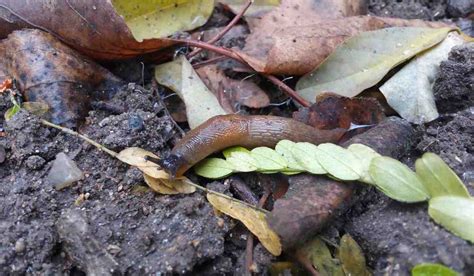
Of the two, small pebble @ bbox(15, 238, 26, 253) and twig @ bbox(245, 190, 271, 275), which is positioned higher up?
small pebble @ bbox(15, 238, 26, 253)

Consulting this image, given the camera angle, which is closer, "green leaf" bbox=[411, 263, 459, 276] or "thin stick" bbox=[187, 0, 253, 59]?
"green leaf" bbox=[411, 263, 459, 276]

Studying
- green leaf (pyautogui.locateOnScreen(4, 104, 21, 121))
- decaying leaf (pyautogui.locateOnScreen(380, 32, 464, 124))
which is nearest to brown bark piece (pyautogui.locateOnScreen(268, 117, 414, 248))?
decaying leaf (pyautogui.locateOnScreen(380, 32, 464, 124))

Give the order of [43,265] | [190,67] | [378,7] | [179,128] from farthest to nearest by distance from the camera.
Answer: [378,7] < [190,67] < [179,128] < [43,265]

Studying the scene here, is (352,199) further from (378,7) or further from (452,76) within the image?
(378,7)

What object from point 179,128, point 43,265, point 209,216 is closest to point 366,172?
point 209,216

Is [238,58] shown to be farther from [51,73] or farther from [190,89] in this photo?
[51,73]

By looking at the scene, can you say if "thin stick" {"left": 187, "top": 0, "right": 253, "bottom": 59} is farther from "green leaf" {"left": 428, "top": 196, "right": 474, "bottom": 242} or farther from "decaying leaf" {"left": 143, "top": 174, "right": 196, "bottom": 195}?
"green leaf" {"left": 428, "top": 196, "right": 474, "bottom": 242}

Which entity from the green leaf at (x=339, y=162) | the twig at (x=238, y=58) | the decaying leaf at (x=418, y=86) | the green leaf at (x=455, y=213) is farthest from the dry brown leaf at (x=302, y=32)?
the green leaf at (x=455, y=213)
